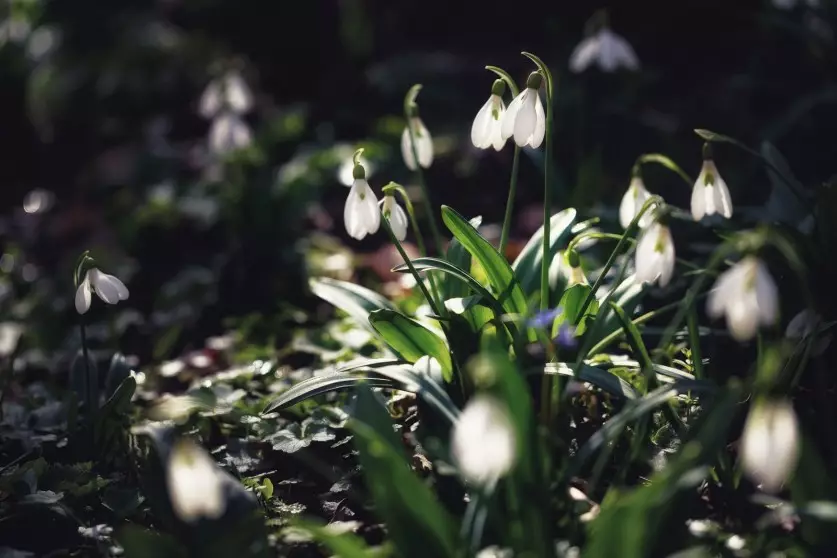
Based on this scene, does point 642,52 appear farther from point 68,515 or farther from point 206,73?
point 68,515

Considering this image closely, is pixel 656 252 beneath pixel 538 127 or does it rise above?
beneath

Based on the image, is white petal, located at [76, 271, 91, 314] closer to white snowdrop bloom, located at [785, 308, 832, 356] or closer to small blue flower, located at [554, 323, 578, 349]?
small blue flower, located at [554, 323, 578, 349]

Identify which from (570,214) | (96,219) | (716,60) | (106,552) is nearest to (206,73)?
(96,219)

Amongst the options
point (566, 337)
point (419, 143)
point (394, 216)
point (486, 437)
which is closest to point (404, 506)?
point (486, 437)

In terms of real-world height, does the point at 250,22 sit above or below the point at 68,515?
above

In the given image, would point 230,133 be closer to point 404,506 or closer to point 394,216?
point 394,216

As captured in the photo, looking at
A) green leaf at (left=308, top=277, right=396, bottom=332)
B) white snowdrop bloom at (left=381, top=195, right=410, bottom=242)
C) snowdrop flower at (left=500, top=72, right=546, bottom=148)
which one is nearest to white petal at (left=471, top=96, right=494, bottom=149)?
snowdrop flower at (left=500, top=72, right=546, bottom=148)
